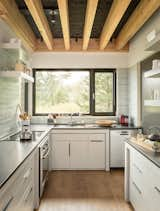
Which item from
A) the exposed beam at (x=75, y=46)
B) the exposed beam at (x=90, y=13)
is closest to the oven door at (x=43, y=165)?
the exposed beam at (x=90, y=13)

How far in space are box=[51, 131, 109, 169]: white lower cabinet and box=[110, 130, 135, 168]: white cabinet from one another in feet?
0.53

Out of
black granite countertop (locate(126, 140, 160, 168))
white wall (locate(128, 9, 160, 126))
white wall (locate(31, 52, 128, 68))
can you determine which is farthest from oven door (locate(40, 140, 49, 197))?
white wall (locate(31, 52, 128, 68))

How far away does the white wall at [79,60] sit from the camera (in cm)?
594

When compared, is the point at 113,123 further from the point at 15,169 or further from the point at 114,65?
the point at 15,169

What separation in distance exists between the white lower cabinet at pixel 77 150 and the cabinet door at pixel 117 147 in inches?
6.3

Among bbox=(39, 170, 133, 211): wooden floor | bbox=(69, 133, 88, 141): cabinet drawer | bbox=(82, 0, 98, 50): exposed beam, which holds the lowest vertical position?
bbox=(39, 170, 133, 211): wooden floor

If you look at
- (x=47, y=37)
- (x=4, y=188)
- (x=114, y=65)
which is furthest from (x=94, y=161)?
(x=4, y=188)

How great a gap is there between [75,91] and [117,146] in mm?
1631

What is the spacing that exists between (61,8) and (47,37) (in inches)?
59.8

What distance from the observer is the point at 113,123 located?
5.82 meters

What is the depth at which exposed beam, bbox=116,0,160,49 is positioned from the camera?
3.22m

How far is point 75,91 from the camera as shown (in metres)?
6.12

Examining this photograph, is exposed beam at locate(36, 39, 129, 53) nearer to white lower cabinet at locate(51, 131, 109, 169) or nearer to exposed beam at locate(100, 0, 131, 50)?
exposed beam at locate(100, 0, 131, 50)

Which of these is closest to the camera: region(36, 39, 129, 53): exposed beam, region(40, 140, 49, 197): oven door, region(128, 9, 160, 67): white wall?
region(40, 140, 49, 197): oven door
